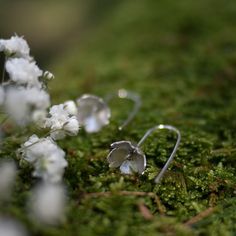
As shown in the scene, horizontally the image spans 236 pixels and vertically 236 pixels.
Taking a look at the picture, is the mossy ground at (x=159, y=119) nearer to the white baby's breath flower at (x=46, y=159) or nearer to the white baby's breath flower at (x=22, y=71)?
the white baby's breath flower at (x=46, y=159)

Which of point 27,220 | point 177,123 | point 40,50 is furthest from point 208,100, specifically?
point 40,50

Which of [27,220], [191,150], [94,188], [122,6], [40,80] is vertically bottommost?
[27,220]

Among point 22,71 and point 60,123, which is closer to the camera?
point 22,71

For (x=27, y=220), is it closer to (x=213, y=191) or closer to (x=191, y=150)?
(x=213, y=191)

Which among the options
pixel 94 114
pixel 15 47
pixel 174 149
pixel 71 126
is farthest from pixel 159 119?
pixel 15 47

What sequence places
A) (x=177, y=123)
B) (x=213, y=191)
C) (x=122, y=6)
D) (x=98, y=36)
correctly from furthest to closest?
1. (x=122, y=6)
2. (x=98, y=36)
3. (x=177, y=123)
4. (x=213, y=191)

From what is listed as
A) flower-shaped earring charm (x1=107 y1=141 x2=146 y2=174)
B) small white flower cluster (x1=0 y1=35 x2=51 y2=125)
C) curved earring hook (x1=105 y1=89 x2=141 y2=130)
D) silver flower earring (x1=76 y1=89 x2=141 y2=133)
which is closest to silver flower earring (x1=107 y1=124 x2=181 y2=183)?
flower-shaped earring charm (x1=107 y1=141 x2=146 y2=174)

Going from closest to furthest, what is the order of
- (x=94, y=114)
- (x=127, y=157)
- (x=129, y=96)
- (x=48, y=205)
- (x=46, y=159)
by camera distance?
(x=48, y=205) < (x=46, y=159) < (x=127, y=157) < (x=94, y=114) < (x=129, y=96)

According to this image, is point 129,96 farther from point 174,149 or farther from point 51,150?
point 51,150
